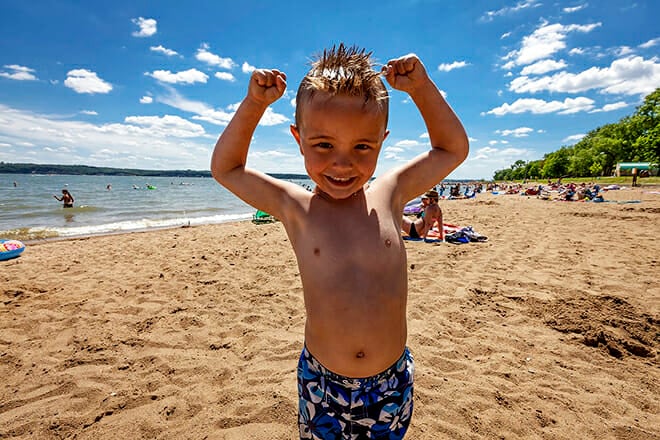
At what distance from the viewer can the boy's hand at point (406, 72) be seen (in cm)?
142

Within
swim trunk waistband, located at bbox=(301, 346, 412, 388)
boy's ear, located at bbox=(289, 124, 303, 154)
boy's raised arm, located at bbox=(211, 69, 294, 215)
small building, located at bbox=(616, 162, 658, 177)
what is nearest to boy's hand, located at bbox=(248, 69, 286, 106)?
boy's raised arm, located at bbox=(211, 69, 294, 215)

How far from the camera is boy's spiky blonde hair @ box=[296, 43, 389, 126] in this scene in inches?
47.8

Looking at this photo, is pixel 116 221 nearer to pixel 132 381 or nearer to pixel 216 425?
pixel 132 381

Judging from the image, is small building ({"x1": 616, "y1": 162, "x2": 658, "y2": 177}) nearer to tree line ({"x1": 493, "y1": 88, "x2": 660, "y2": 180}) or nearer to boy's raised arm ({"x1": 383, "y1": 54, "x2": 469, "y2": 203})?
tree line ({"x1": 493, "y1": 88, "x2": 660, "y2": 180})

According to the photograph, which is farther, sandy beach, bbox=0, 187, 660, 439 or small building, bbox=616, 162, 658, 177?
small building, bbox=616, 162, 658, 177

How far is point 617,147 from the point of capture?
5131cm

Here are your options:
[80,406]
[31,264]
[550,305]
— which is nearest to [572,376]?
[550,305]

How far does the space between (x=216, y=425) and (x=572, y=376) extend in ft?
10.4

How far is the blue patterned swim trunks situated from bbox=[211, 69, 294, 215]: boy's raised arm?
85 centimetres

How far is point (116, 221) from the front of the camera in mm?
15797

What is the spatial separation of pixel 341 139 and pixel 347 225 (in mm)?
398

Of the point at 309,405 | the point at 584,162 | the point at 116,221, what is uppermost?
the point at 584,162

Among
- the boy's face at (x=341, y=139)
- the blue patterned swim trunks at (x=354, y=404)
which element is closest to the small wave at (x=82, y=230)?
the blue patterned swim trunks at (x=354, y=404)

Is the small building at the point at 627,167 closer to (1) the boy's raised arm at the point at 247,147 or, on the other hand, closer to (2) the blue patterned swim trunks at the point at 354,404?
(2) the blue patterned swim trunks at the point at 354,404
